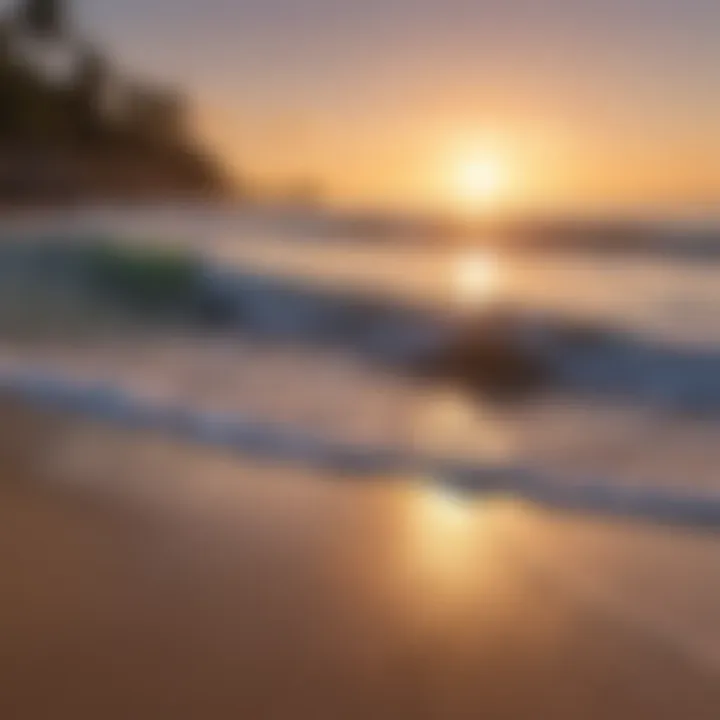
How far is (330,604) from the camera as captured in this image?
55 centimetres

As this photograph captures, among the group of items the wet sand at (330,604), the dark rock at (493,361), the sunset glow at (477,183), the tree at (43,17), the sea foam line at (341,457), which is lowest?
the wet sand at (330,604)

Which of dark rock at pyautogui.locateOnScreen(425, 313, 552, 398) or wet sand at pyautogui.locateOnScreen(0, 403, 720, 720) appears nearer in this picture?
wet sand at pyautogui.locateOnScreen(0, 403, 720, 720)

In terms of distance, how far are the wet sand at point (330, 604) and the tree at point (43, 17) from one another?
1.79 meters

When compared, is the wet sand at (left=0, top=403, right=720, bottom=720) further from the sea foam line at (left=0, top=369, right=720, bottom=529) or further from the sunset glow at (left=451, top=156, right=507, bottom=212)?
the sunset glow at (left=451, top=156, right=507, bottom=212)

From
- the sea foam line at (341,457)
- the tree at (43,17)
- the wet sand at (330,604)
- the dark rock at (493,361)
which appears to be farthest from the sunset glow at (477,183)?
the wet sand at (330,604)

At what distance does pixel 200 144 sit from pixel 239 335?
45.0 inches

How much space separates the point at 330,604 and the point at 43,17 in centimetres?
207

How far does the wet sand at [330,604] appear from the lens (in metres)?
0.46

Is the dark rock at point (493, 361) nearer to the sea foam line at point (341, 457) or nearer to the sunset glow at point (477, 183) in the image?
the sea foam line at point (341, 457)

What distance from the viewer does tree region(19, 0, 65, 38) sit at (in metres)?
2.28

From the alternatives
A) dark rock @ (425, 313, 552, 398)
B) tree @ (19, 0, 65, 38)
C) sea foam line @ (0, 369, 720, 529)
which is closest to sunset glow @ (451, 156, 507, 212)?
dark rock @ (425, 313, 552, 398)

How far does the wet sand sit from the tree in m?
1.79

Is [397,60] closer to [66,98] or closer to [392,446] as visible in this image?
[66,98]

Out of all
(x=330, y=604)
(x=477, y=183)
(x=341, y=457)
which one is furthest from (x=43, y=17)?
(x=330, y=604)
